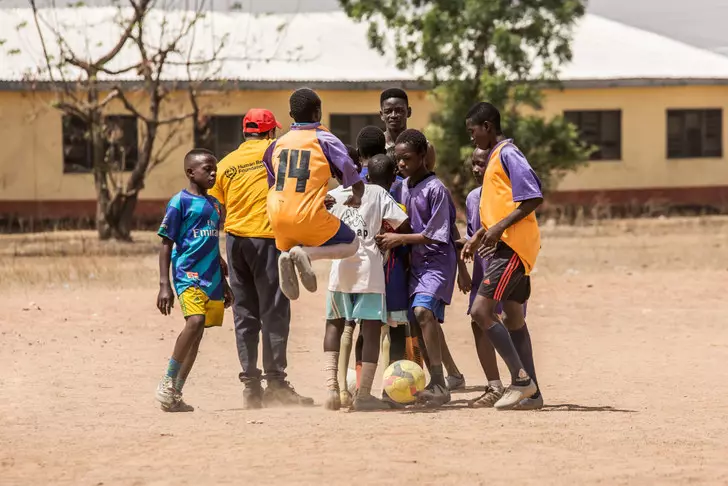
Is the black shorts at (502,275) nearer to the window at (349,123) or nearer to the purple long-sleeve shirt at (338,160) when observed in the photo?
the purple long-sleeve shirt at (338,160)

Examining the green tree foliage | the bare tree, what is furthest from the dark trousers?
the green tree foliage

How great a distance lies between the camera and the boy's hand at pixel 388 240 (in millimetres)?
7723

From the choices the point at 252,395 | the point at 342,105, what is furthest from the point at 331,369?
the point at 342,105

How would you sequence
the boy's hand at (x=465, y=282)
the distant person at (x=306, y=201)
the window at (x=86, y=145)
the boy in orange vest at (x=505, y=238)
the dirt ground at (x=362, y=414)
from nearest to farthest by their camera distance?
the dirt ground at (x=362, y=414) → the distant person at (x=306, y=201) → the boy in orange vest at (x=505, y=238) → the boy's hand at (x=465, y=282) → the window at (x=86, y=145)

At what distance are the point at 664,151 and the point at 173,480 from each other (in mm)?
25854

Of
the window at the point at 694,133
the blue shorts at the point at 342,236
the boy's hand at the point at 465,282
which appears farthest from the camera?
the window at the point at 694,133

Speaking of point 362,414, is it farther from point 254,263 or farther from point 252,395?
point 254,263

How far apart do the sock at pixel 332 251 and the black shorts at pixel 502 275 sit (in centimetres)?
77

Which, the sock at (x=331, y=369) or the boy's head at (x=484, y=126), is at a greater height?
the boy's head at (x=484, y=126)

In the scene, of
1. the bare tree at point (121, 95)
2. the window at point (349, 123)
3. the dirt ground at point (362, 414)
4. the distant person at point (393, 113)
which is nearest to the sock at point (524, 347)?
the dirt ground at point (362, 414)

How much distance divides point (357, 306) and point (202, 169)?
1189mm

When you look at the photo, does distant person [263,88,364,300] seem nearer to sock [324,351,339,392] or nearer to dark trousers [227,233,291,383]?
sock [324,351,339,392]

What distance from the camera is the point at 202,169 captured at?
779 cm

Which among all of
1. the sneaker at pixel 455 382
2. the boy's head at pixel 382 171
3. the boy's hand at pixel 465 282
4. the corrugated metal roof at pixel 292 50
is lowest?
the sneaker at pixel 455 382
